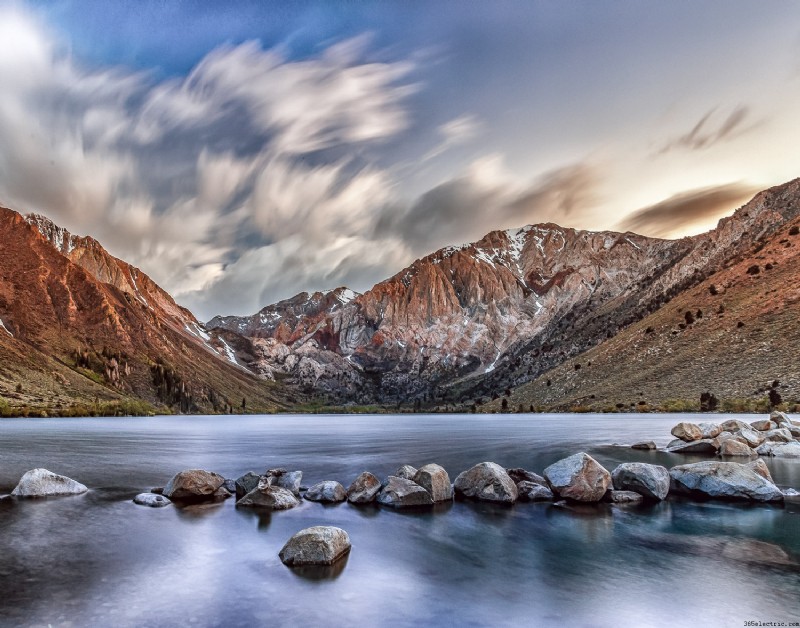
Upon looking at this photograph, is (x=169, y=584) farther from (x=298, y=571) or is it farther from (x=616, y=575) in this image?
(x=616, y=575)

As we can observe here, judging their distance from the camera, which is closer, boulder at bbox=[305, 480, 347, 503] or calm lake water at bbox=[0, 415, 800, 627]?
calm lake water at bbox=[0, 415, 800, 627]

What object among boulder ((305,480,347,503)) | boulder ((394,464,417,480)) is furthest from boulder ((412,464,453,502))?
boulder ((305,480,347,503))

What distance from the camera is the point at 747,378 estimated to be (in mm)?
98938

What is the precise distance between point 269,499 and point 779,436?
2018 inches

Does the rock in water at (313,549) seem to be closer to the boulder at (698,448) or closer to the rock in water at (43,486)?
the rock in water at (43,486)

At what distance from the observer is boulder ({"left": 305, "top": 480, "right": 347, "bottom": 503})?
28781mm

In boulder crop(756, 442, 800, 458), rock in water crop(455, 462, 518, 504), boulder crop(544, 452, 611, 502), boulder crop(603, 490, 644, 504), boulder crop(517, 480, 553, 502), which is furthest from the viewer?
boulder crop(756, 442, 800, 458)

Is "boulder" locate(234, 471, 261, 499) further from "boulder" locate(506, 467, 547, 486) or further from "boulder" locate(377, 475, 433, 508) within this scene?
"boulder" locate(506, 467, 547, 486)

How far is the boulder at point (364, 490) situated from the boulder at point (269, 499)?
3230mm

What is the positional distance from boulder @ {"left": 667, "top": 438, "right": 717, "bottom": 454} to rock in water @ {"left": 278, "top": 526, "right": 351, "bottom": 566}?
45.6 m

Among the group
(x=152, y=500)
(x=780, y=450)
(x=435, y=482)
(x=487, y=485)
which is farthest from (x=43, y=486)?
(x=780, y=450)

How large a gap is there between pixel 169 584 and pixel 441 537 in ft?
35.7

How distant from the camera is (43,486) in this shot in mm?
30031

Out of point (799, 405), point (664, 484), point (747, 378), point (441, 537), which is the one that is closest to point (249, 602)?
point (441, 537)
